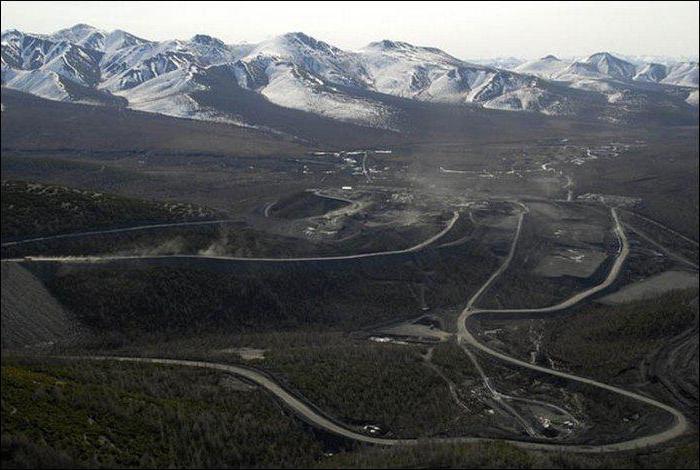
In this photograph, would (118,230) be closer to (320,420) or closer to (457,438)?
(320,420)

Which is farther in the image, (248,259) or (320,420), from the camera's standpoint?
(248,259)

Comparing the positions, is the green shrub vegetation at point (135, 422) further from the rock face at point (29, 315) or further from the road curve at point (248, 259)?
the road curve at point (248, 259)

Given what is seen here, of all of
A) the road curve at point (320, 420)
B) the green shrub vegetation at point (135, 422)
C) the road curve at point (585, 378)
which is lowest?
the road curve at point (585, 378)

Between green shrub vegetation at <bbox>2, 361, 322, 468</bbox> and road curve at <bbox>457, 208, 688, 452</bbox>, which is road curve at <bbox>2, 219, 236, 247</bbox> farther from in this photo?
road curve at <bbox>457, 208, 688, 452</bbox>

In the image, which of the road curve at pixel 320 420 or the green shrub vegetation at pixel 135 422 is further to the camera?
the road curve at pixel 320 420

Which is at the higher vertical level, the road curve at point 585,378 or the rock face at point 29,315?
the rock face at point 29,315

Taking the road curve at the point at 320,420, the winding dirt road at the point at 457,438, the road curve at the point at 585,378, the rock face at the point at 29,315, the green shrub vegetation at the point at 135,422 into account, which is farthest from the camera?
the rock face at the point at 29,315

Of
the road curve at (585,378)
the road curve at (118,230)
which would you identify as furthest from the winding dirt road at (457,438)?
the road curve at (118,230)

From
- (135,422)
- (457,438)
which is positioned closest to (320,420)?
(457,438)

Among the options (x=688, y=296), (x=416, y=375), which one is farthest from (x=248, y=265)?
(x=688, y=296)
